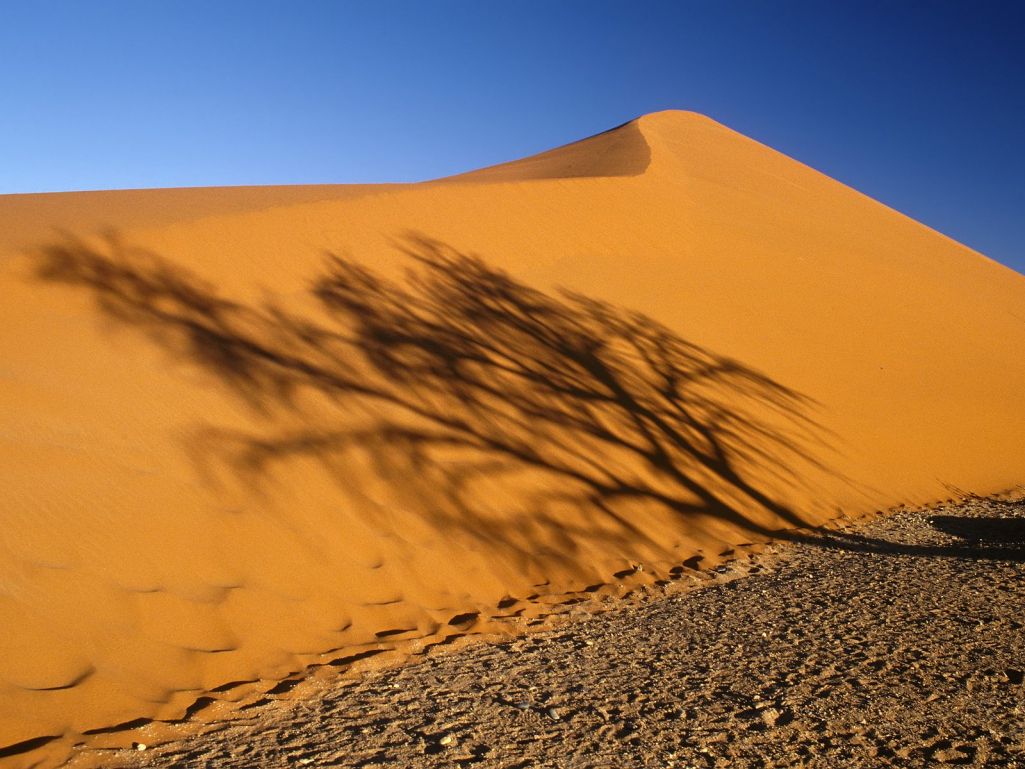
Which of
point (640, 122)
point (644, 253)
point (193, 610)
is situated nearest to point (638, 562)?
point (193, 610)

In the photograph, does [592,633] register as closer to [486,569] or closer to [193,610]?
[486,569]

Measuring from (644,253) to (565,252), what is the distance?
59.6 inches

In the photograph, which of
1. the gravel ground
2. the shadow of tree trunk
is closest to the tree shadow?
the shadow of tree trunk

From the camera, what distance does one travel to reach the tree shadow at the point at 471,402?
6.55m

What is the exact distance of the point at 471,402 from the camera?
754 cm

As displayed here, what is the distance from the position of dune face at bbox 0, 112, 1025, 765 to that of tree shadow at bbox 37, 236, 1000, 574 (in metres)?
0.03

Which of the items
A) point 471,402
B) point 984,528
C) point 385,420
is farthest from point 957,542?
point 385,420

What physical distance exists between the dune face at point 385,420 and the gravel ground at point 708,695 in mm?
586

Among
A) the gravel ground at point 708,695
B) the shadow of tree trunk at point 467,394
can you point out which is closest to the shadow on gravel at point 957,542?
the shadow of tree trunk at point 467,394

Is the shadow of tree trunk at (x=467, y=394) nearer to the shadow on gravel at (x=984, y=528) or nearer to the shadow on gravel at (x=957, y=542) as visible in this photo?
the shadow on gravel at (x=957, y=542)

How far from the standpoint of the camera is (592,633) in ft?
16.4

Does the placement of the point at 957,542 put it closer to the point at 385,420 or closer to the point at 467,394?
the point at 467,394

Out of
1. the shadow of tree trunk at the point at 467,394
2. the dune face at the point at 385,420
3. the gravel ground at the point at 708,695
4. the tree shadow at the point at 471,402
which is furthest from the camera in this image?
the shadow of tree trunk at the point at 467,394

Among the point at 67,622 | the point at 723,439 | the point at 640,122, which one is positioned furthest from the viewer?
the point at 640,122
